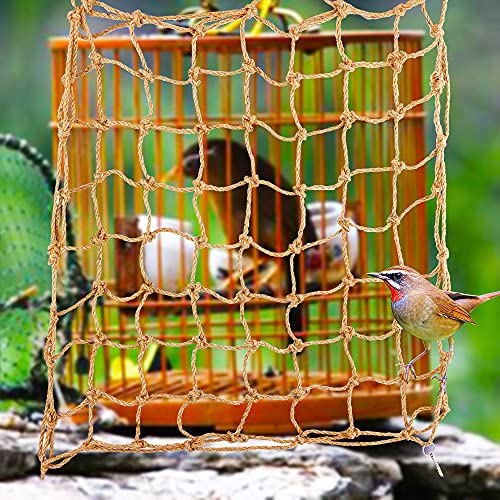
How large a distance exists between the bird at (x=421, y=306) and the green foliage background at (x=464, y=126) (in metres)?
2.23

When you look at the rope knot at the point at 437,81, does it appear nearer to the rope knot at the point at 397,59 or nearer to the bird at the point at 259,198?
the rope knot at the point at 397,59

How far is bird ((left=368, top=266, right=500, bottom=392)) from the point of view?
129cm

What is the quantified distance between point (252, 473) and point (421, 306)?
0.69 m

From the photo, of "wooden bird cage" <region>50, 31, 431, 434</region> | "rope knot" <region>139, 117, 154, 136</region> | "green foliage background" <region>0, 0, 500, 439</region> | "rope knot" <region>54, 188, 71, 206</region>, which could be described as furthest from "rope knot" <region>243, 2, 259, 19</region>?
"green foliage background" <region>0, 0, 500, 439</region>

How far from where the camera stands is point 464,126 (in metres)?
3.72

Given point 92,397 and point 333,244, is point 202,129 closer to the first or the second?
point 92,397

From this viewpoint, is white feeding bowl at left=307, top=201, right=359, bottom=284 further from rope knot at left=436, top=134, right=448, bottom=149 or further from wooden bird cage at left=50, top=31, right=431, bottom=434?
rope knot at left=436, top=134, right=448, bottom=149

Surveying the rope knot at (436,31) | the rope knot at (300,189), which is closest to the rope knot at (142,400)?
the rope knot at (300,189)

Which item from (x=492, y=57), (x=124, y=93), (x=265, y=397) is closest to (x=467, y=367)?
(x=492, y=57)

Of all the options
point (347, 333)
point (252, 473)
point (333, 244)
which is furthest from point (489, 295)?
point (333, 244)

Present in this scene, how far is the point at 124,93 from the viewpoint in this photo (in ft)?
11.7

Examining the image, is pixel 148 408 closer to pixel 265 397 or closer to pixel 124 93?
pixel 265 397

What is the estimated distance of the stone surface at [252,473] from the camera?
5.92ft

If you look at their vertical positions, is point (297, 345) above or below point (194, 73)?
below
